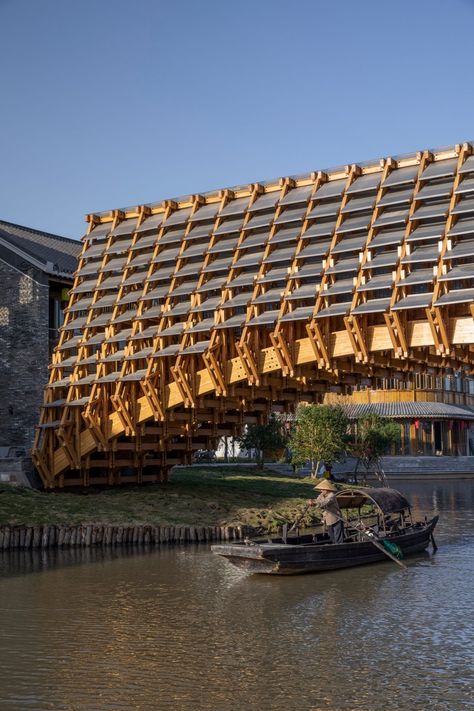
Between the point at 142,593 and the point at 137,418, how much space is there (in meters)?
16.0

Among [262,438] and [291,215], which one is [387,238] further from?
[262,438]

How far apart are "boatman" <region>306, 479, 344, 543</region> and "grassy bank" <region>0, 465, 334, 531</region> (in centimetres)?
860

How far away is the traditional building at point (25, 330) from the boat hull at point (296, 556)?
862 inches

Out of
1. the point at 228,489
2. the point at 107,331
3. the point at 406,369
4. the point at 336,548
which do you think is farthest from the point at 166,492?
the point at 336,548

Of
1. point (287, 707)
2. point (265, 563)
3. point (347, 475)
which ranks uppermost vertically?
point (347, 475)

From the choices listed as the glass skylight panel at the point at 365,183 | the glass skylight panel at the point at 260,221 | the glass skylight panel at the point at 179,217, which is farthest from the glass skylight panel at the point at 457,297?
the glass skylight panel at the point at 179,217

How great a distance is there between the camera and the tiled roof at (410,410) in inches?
3708

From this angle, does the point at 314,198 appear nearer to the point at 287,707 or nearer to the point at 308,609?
the point at 308,609

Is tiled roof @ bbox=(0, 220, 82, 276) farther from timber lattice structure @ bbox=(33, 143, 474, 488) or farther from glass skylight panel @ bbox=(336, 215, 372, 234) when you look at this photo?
glass skylight panel @ bbox=(336, 215, 372, 234)

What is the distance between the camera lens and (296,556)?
93.9 ft

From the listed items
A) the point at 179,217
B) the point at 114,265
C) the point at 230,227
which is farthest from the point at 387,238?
the point at 114,265

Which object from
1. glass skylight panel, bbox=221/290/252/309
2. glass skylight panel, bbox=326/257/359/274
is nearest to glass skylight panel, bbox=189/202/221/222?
glass skylight panel, bbox=221/290/252/309

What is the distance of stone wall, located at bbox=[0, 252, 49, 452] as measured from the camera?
4875 cm

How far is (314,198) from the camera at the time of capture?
125 feet
